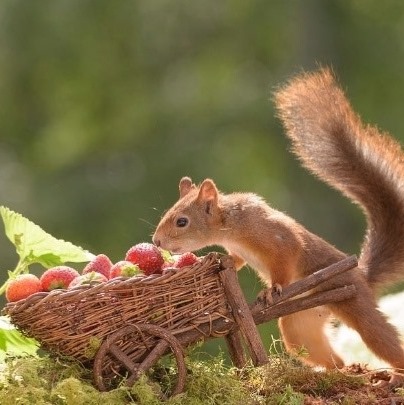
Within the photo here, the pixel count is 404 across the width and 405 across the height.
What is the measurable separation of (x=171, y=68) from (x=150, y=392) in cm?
899

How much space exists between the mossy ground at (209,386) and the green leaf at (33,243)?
0.89ft

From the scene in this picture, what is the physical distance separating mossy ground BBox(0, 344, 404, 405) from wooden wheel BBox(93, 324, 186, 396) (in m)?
0.03

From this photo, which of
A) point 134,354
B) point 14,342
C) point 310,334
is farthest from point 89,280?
point 310,334

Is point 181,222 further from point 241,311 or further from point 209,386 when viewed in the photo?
point 209,386

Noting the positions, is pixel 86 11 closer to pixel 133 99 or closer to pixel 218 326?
pixel 133 99

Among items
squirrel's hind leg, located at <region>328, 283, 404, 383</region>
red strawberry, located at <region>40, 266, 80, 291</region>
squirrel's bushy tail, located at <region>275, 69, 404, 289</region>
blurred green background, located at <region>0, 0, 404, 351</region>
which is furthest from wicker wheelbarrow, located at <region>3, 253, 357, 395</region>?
blurred green background, located at <region>0, 0, 404, 351</region>

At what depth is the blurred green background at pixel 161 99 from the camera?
9.76m

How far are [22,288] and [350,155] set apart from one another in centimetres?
103

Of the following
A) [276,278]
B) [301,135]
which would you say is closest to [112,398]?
[276,278]

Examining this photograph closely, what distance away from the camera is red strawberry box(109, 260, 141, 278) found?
2.59 m

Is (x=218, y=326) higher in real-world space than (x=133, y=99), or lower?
lower

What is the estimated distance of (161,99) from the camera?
10.9 metres

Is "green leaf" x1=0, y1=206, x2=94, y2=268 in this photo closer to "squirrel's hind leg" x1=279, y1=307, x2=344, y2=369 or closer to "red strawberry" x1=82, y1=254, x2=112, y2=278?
"red strawberry" x1=82, y1=254, x2=112, y2=278

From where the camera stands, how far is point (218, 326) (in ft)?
8.77
